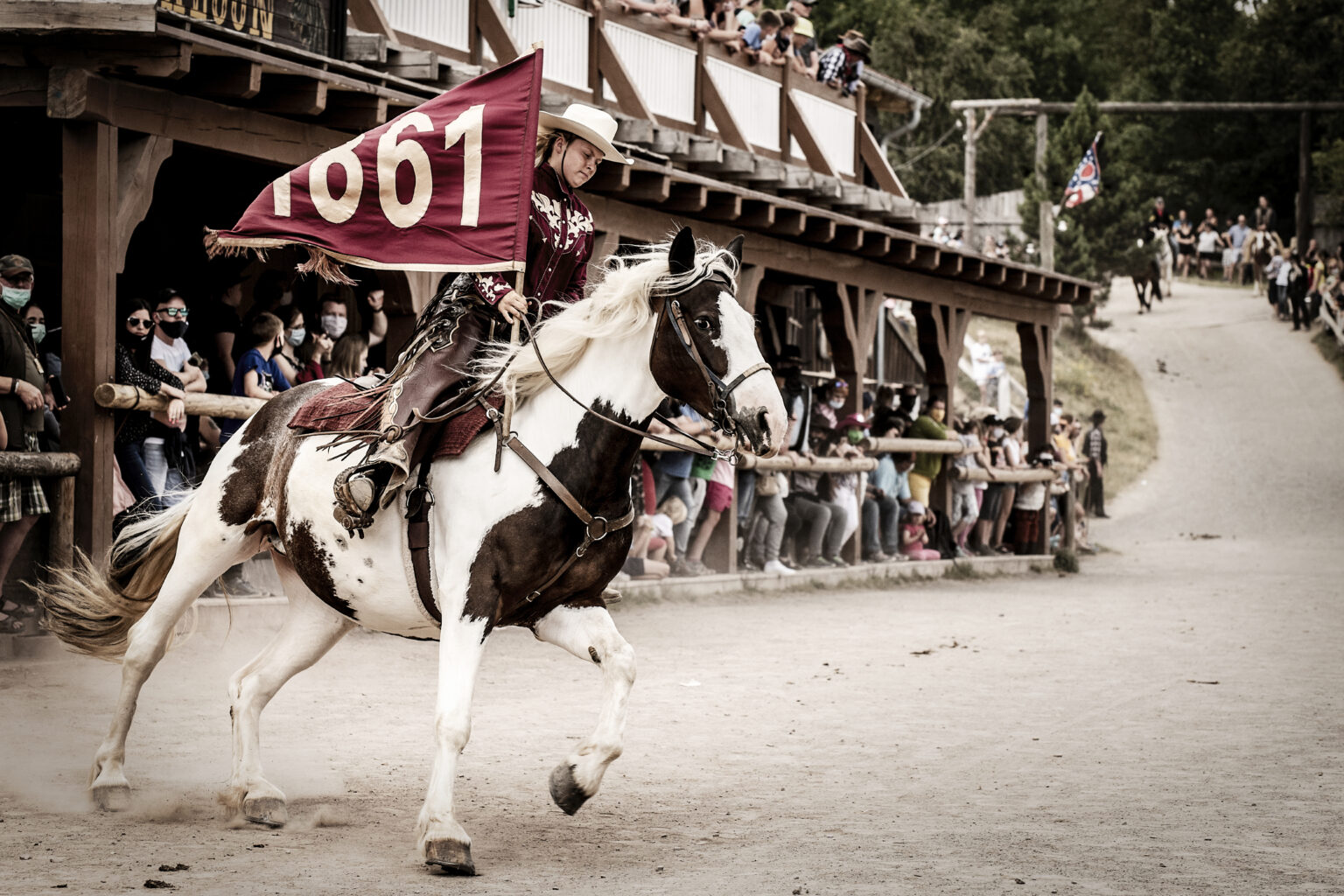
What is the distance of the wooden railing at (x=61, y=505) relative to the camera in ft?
30.2

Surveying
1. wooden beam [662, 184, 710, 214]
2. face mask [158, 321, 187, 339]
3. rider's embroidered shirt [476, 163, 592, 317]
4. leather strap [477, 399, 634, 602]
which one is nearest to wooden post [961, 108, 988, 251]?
wooden beam [662, 184, 710, 214]

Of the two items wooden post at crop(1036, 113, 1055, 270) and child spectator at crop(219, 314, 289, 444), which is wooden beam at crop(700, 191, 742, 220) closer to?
child spectator at crop(219, 314, 289, 444)

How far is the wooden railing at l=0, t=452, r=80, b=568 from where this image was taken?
30.2 ft

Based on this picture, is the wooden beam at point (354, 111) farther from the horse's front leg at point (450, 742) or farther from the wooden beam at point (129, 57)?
the horse's front leg at point (450, 742)

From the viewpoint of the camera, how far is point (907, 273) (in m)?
19.9

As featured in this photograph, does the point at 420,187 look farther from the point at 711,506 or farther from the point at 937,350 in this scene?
the point at 937,350

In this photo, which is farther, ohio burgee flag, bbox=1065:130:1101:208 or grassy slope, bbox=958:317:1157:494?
grassy slope, bbox=958:317:1157:494

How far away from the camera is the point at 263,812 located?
580 cm

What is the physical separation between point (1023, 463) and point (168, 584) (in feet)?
59.5

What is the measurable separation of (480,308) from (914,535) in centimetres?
1394

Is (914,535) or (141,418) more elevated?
(141,418)

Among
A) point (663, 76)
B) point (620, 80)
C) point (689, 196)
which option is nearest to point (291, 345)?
point (689, 196)

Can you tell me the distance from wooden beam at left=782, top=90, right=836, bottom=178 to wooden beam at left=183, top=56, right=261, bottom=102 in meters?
10.9

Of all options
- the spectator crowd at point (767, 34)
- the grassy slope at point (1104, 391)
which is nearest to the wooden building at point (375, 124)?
the spectator crowd at point (767, 34)
